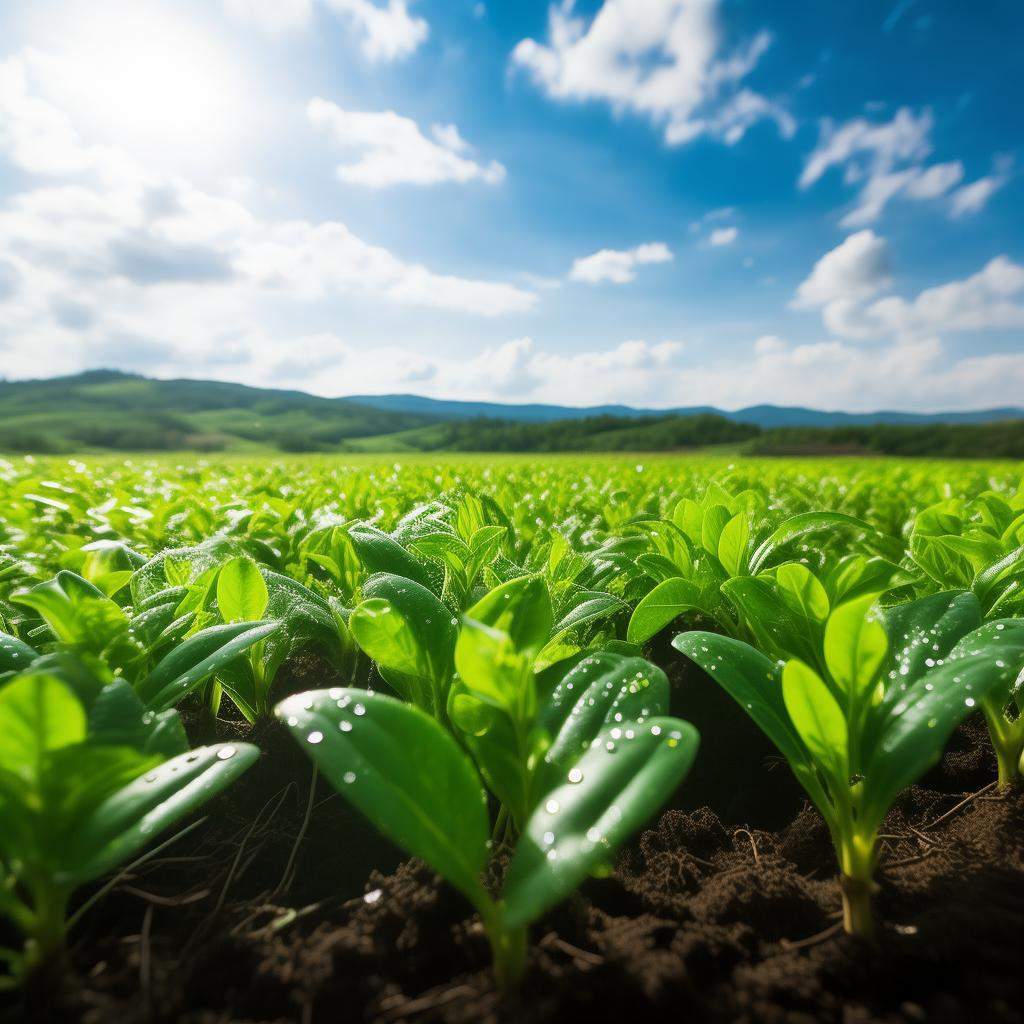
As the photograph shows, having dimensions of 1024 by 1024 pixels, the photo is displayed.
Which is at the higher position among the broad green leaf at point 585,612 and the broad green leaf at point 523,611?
the broad green leaf at point 523,611

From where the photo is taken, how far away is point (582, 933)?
86cm

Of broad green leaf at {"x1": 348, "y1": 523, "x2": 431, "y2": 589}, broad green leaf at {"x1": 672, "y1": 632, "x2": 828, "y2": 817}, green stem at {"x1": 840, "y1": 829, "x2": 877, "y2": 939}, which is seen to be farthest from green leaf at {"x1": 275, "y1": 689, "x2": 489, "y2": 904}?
broad green leaf at {"x1": 348, "y1": 523, "x2": 431, "y2": 589}

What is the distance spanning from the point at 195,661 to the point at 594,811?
805 millimetres

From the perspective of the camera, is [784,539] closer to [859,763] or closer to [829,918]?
[859,763]

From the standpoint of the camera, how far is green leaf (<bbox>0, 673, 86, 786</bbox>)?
0.64m

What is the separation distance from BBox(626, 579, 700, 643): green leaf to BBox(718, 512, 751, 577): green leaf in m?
0.32

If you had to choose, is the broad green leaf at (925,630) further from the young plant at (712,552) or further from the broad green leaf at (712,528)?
the broad green leaf at (712,528)

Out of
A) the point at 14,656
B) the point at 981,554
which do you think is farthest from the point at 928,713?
the point at 14,656

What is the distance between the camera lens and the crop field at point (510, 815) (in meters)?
0.70

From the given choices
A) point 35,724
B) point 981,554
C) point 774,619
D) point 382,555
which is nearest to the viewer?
point 35,724

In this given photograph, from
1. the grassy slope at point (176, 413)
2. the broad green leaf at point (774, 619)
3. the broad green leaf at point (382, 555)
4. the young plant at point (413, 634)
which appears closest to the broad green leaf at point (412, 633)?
the young plant at point (413, 634)

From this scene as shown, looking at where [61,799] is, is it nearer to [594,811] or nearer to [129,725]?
[129,725]

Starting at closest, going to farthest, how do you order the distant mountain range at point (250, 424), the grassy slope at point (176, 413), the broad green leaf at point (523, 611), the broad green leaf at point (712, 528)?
the broad green leaf at point (523, 611) < the broad green leaf at point (712, 528) < the distant mountain range at point (250, 424) < the grassy slope at point (176, 413)

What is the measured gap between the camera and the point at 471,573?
5.23 ft
